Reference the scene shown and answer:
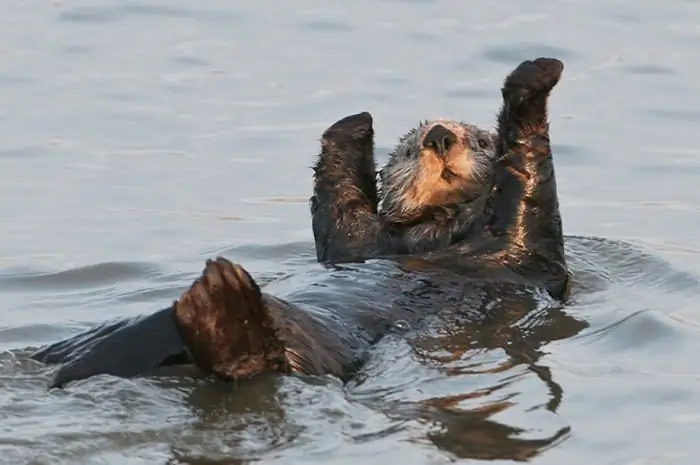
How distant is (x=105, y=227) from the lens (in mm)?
7441

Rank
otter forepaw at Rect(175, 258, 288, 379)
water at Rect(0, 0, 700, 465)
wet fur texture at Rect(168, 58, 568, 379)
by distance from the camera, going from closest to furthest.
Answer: otter forepaw at Rect(175, 258, 288, 379) < water at Rect(0, 0, 700, 465) < wet fur texture at Rect(168, 58, 568, 379)

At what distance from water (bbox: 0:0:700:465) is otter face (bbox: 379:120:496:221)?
0.63 m

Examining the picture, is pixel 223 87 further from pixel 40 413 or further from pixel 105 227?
pixel 40 413

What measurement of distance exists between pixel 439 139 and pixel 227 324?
2.19 meters

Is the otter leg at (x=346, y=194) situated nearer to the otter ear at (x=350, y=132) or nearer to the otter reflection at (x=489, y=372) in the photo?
the otter ear at (x=350, y=132)

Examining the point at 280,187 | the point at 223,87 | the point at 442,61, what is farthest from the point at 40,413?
the point at 442,61

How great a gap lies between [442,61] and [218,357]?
6056mm

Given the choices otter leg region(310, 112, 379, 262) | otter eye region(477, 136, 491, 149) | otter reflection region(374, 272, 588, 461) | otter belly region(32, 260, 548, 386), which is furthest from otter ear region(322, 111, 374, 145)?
otter reflection region(374, 272, 588, 461)

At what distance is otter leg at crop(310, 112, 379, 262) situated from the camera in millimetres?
6477

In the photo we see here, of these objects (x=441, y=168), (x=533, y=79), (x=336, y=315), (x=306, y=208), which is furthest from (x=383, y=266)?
(x=306, y=208)

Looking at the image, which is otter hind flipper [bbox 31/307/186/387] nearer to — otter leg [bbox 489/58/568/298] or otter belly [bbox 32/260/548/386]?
otter belly [bbox 32/260/548/386]

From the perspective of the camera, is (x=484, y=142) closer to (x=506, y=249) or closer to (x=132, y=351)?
(x=506, y=249)

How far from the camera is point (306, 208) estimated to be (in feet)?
25.8

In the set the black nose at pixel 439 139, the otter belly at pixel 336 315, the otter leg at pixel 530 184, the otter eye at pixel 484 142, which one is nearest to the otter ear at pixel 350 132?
the black nose at pixel 439 139
